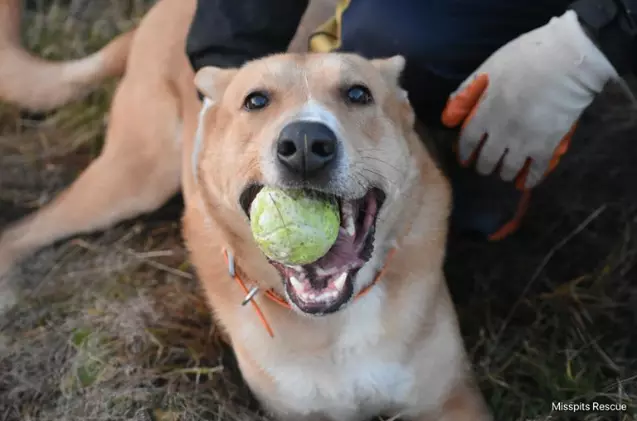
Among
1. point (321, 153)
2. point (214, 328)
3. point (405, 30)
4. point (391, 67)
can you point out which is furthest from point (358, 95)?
point (214, 328)

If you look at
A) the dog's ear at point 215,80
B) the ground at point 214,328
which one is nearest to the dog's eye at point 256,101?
the dog's ear at point 215,80

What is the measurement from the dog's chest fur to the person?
0.72m

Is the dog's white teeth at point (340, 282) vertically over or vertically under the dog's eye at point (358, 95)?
under

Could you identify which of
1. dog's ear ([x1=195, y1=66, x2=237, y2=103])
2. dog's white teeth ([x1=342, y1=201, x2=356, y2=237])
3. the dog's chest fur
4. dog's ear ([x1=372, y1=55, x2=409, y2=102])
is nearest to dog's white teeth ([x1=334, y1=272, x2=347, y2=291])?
dog's white teeth ([x1=342, y1=201, x2=356, y2=237])

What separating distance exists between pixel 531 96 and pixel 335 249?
86 cm

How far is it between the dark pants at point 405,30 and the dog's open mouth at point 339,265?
0.86m

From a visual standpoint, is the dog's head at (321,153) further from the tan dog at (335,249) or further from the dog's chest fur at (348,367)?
the dog's chest fur at (348,367)

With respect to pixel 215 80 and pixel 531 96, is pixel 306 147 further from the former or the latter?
pixel 531 96

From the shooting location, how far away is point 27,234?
2.90m

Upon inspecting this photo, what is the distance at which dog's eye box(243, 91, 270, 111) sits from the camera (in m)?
2.04

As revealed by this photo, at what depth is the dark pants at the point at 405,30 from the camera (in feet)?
8.42

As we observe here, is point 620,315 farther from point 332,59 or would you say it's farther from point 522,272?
point 332,59

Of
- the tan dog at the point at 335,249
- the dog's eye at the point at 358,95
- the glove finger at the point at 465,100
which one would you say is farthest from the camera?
the glove finger at the point at 465,100

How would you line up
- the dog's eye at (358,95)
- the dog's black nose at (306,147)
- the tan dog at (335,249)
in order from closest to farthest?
the dog's black nose at (306,147)
the tan dog at (335,249)
the dog's eye at (358,95)
